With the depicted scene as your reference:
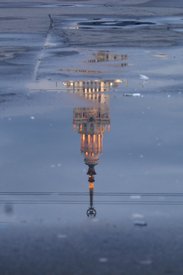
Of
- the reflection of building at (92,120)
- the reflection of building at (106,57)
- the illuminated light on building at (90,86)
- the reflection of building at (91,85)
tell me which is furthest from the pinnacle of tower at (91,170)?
the reflection of building at (106,57)

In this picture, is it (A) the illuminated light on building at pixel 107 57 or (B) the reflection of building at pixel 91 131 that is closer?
(B) the reflection of building at pixel 91 131

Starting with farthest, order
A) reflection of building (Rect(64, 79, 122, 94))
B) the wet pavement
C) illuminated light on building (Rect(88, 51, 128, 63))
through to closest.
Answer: illuminated light on building (Rect(88, 51, 128, 63))
reflection of building (Rect(64, 79, 122, 94))
the wet pavement

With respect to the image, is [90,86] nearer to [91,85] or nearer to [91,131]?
[91,85]

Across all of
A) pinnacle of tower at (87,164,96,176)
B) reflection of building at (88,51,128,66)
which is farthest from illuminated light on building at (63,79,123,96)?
pinnacle of tower at (87,164,96,176)

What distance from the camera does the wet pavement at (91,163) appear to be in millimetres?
8344

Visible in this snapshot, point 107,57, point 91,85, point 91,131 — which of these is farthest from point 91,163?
point 107,57

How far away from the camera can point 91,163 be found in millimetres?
11891

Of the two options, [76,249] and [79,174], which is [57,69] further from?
[76,249]

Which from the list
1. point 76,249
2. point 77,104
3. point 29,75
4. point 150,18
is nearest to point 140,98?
point 77,104

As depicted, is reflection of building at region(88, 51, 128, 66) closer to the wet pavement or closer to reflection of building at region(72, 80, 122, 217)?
the wet pavement

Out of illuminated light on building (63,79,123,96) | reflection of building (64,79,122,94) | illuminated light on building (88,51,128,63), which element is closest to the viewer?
illuminated light on building (63,79,123,96)

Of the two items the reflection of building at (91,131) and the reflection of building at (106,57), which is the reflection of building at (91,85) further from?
the reflection of building at (106,57)

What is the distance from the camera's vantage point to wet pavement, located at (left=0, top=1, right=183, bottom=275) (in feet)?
27.4

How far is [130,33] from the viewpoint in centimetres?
3178
